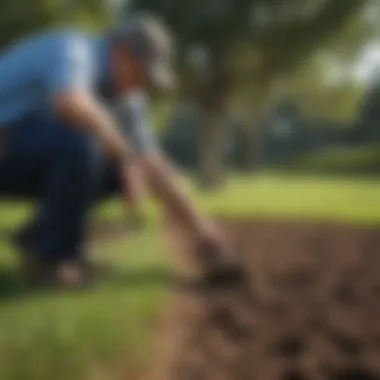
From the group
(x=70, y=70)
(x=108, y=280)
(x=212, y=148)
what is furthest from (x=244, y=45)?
(x=108, y=280)

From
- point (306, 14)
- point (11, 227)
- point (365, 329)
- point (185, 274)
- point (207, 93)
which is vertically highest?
point (306, 14)

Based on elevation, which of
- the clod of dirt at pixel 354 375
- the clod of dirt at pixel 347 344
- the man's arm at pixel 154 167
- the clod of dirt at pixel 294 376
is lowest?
the clod of dirt at pixel 354 375

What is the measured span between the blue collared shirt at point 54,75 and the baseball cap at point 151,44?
34 millimetres

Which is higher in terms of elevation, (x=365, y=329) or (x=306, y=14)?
(x=306, y=14)

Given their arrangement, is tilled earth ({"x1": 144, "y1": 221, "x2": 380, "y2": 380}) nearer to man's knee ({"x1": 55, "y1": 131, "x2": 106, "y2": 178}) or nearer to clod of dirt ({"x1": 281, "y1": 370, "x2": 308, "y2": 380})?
clod of dirt ({"x1": 281, "y1": 370, "x2": 308, "y2": 380})

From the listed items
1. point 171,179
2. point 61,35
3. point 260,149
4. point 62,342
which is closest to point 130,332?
point 62,342

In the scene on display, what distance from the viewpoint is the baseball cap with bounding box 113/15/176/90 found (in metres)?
1.25

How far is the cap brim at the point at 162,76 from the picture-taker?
4.13 feet

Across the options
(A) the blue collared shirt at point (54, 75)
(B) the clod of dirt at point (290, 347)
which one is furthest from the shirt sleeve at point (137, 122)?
(B) the clod of dirt at point (290, 347)

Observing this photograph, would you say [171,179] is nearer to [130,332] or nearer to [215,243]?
[215,243]

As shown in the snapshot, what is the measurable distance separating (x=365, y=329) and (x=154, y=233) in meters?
0.35

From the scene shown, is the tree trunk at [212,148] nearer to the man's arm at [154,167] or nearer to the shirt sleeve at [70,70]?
the man's arm at [154,167]

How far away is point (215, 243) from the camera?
4.24 ft

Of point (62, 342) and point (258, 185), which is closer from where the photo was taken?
point (62, 342)
